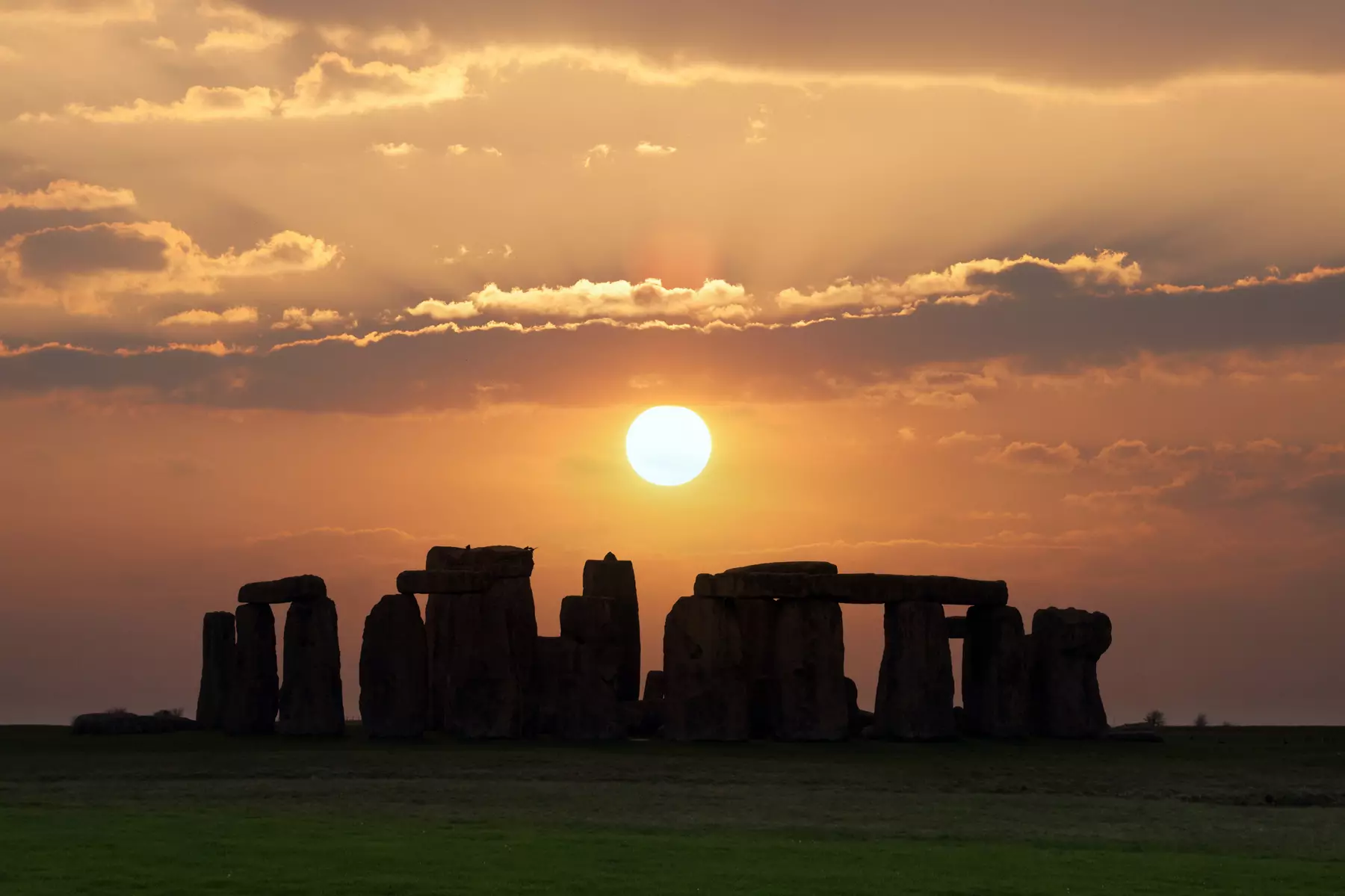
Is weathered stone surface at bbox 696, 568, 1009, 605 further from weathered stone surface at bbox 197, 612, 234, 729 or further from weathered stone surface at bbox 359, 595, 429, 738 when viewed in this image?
weathered stone surface at bbox 197, 612, 234, 729

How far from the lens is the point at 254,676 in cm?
3881

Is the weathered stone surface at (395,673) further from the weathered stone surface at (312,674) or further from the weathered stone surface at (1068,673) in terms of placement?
the weathered stone surface at (1068,673)

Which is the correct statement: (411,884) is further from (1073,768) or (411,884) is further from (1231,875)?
(1073,768)

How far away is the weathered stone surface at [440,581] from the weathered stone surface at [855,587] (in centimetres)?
467

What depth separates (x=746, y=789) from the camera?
27.1 m

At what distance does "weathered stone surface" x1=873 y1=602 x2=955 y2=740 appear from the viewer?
1486 inches

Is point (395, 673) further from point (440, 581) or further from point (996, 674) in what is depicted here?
point (996, 674)

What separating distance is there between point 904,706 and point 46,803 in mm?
19298

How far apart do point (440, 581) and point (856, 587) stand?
886 cm

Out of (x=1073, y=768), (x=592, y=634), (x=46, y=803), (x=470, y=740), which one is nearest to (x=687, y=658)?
(x=592, y=634)

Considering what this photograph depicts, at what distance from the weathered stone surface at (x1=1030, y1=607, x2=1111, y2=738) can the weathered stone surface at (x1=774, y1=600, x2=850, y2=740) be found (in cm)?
534

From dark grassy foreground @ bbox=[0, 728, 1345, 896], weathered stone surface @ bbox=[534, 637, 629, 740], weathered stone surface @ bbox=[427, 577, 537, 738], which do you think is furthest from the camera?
weathered stone surface @ bbox=[534, 637, 629, 740]

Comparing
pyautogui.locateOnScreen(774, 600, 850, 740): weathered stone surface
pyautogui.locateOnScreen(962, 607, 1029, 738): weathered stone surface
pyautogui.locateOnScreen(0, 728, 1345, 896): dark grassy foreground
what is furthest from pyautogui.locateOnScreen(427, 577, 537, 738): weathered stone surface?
pyautogui.locateOnScreen(962, 607, 1029, 738): weathered stone surface

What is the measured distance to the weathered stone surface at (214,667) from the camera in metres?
40.1
